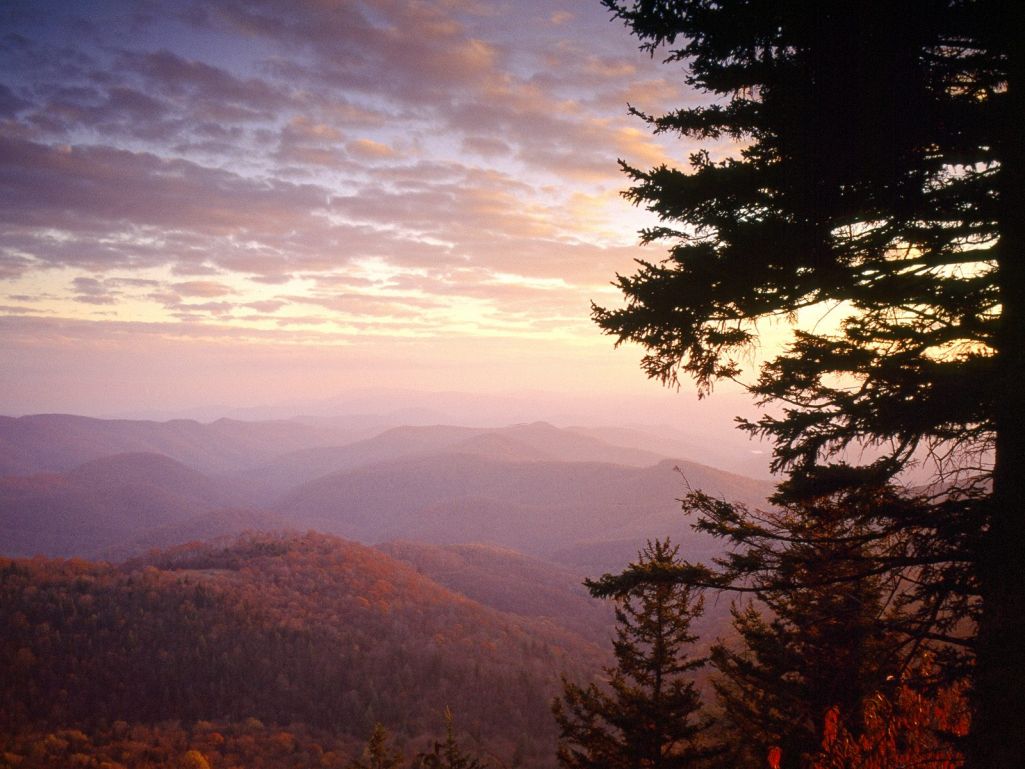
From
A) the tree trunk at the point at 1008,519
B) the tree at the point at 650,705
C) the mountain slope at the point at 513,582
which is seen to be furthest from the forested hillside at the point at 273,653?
the tree trunk at the point at 1008,519

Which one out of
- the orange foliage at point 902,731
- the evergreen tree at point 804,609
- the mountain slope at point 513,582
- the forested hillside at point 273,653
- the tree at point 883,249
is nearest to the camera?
the tree at point 883,249

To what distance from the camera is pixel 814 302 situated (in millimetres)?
4871

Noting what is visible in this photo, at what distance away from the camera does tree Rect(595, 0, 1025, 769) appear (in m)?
4.03

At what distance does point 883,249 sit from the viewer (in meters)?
4.72

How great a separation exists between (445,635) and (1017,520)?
337 ft

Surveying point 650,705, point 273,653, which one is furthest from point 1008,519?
point 273,653

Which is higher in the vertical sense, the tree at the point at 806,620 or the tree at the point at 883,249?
the tree at the point at 883,249

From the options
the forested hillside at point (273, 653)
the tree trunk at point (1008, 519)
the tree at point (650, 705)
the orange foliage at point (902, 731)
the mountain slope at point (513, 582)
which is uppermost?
the tree trunk at point (1008, 519)

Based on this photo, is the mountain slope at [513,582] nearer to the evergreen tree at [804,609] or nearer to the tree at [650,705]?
the tree at [650,705]

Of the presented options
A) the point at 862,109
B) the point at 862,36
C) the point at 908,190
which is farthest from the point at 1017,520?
the point at 862,36

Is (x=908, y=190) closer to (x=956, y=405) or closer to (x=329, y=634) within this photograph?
(x=956, y=405)

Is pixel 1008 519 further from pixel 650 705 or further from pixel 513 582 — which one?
pixel 513 582

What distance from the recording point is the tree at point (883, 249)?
4.03 metres

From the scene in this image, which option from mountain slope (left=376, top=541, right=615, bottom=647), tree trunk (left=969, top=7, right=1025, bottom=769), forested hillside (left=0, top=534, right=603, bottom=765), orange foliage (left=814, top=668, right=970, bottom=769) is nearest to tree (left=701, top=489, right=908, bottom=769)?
orange foliage (left=814, top=668, right=970, bottom=769)
